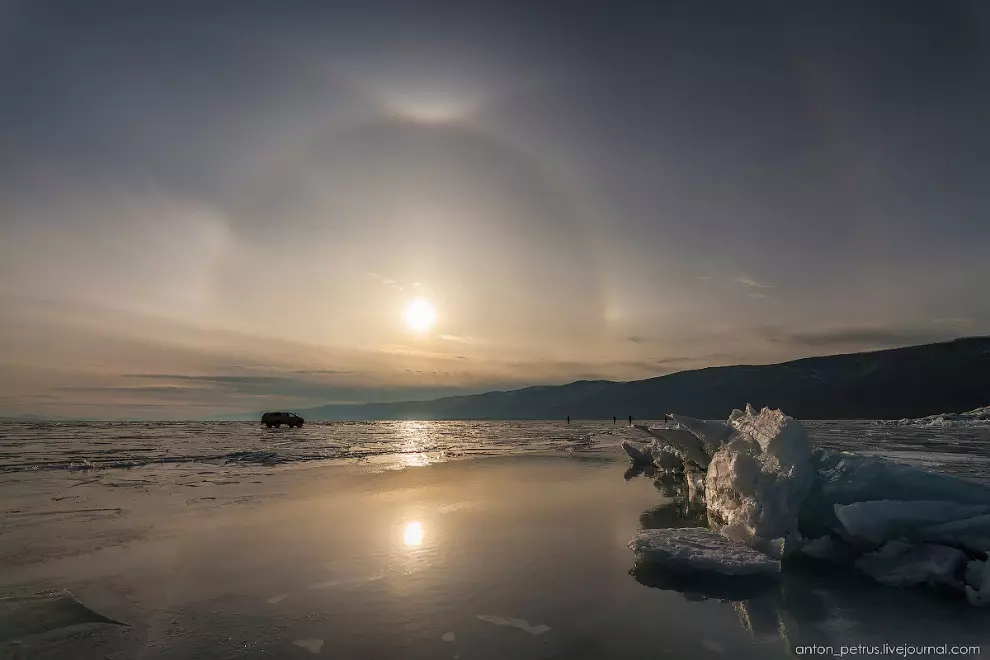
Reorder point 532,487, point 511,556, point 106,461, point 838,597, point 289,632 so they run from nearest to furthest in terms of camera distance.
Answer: point 289,632 < point 838,597 < point 511,556 < point 532,487 < point 106,461

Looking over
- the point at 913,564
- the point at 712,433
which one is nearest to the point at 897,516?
the point at 913,564

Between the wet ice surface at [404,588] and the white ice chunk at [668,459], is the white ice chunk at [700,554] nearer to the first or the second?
the wet ice surface at [404,588]

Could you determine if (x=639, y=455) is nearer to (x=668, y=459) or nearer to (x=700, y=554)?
(x=668, y=459)

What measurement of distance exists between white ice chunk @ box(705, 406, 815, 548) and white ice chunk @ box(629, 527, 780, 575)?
27.8 inches

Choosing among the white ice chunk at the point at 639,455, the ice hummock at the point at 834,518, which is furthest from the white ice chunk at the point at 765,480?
the white ice chunk at the point at 639,455

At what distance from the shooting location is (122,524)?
11648 millimetres

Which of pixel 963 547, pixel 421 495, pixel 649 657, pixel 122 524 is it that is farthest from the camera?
pixel 421 495

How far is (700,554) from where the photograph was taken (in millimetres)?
8492

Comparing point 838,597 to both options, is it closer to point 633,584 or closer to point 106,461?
point 633,584

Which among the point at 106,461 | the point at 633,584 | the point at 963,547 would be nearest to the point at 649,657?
the point at 633,584

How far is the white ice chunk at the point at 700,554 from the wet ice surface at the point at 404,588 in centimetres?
24

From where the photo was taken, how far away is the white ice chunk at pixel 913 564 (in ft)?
25.9

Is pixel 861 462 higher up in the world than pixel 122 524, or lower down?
higher up

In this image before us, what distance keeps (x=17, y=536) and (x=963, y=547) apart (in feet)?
59.3
